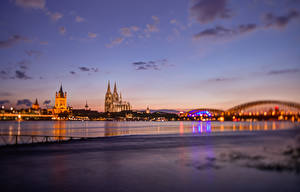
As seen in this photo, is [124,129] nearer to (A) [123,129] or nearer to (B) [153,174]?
(A) [123,129]

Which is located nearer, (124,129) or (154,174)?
(154,174)

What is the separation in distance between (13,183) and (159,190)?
Result: 6637 mm

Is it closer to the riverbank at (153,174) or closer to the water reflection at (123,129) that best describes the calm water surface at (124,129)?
the water reflection at (123,129)

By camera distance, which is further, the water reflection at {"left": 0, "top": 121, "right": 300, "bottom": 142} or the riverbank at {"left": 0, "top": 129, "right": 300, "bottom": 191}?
the water reflection at {"left": 0, "top": 121, "right": 300, "bottom": 142}

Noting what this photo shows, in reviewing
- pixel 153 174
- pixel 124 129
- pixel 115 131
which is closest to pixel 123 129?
pixel 124 129

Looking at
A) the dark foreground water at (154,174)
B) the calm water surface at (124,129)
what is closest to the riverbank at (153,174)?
the dark foreground water at (154,174)

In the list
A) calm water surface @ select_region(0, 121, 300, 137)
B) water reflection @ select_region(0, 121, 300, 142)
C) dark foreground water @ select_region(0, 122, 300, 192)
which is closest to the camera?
dark foreground water @ select_region(0, 122, 300, 192)

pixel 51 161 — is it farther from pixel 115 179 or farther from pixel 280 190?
pixel 280 190

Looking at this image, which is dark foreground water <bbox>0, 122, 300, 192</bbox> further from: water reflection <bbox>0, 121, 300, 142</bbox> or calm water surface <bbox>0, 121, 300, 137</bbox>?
calm water surface <bbox>0, 121, 300, 137</bbox>

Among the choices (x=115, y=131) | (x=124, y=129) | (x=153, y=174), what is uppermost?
(x=153, y=174)

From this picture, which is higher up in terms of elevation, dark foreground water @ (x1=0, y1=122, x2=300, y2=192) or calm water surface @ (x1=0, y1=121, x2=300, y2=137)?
dark foreground water @ (x1=0, y1=122, x2=300, y2=192)

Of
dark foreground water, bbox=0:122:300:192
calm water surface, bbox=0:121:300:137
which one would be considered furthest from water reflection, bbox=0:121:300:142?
dark foreground water, bbox=0:122:300:192

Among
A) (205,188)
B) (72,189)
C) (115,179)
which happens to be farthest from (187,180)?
(72,189)

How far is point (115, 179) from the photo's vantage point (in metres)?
14.4
